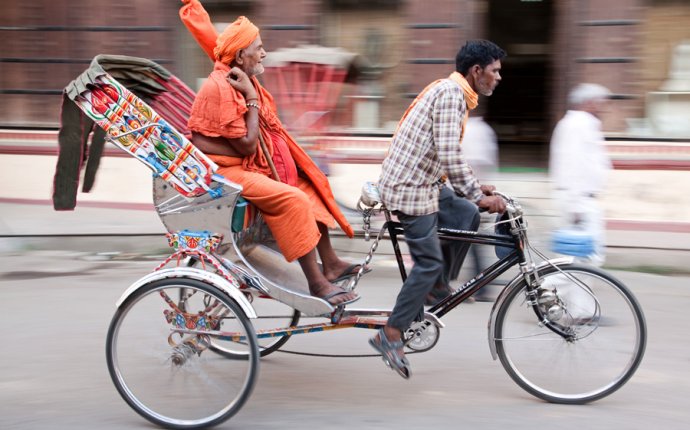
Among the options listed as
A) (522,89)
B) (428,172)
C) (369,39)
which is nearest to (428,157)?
(428,172)

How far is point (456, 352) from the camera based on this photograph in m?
4.62

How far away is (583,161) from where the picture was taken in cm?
545

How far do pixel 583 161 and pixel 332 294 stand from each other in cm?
250

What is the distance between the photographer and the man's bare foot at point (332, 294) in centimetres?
379

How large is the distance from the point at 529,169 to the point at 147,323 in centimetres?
666

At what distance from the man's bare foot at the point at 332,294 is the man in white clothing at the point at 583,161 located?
89.1 inches

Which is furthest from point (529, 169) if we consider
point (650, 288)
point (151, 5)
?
point (151, 5)

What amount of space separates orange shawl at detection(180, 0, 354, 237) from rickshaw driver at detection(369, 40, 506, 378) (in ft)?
1.37

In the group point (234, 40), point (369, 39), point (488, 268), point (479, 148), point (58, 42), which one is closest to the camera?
point (234, 40)

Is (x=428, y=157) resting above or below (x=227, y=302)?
above

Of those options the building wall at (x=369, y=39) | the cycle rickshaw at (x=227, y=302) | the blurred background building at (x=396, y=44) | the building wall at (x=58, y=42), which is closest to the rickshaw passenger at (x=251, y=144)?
the cycle rickshaw at (x=227, y=302)

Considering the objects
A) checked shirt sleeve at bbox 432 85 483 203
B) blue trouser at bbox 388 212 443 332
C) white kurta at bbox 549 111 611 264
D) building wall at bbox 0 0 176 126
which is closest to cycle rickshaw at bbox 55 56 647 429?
blue trouser at bbox 388 212 443 332

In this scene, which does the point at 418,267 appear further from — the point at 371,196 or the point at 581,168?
the point at 581,168

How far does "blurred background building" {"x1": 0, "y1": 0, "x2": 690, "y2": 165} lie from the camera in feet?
27.8
